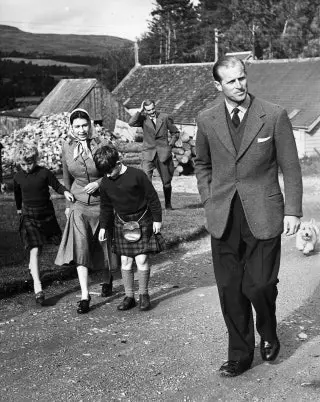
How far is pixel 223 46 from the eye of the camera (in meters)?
61.7

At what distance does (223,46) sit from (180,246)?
52518 mm

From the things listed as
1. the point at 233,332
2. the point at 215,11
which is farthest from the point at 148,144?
the point at 215,11

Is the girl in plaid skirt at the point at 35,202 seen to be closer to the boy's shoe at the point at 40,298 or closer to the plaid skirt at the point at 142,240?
the boy's shoe at the point at 40,298

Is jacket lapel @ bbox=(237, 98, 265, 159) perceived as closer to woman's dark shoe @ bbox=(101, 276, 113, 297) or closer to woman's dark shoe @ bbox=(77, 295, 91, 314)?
woman's dark shoe @ bbox=(77, 295, 91, 314)

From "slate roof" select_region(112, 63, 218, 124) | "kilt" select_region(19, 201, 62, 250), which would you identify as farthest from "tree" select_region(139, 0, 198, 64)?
"kilt" select_region(19, 201, 62, 250)

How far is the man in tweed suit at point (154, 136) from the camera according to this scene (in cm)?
1359

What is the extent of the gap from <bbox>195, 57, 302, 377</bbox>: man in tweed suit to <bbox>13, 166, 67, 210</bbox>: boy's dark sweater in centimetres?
265

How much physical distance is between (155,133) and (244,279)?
8.23m

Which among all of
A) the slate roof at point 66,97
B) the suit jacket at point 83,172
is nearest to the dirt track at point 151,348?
the suit jacket at point 83,172

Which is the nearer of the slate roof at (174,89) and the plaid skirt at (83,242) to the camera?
the plaid skirt at (83,242)

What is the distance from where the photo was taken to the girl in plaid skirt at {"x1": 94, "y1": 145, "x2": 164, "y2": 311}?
734cm

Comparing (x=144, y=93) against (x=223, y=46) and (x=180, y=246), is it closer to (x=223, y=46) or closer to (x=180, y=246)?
(x=223, y=46)

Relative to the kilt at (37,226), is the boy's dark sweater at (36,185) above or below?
above

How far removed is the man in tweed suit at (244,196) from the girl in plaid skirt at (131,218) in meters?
1.71
